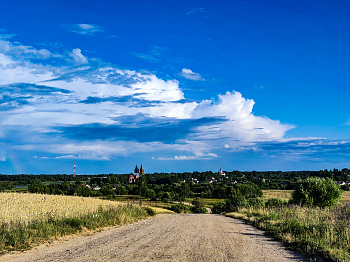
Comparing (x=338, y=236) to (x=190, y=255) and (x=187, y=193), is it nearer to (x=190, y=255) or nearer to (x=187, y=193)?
(x=190, y=255)

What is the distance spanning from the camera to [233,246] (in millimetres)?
12055

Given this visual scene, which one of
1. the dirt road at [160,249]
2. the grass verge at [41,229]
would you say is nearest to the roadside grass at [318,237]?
the dirt road at [160,249]

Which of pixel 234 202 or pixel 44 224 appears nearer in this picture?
pixel 44 224

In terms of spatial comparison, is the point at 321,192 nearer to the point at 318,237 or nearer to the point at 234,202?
the point at 318,237

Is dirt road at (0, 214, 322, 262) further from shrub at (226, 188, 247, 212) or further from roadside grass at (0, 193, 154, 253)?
shrub at (226, 188, 247, 212)

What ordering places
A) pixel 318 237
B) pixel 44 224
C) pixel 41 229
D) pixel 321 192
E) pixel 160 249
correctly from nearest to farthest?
pixel 160 249
pixel 318 237
pixel 41 229
pixel 44 224
pixel 321 192

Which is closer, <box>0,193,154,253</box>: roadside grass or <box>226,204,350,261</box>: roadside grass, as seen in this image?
<box>226,204,350,261</box>: roadside grass

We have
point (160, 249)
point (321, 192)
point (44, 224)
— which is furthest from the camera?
point (321, 192)

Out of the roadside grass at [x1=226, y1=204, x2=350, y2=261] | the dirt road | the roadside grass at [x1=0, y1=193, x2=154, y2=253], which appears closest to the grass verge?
the roadside grass at [x1=0, y1=193, x2=154, y2=253]

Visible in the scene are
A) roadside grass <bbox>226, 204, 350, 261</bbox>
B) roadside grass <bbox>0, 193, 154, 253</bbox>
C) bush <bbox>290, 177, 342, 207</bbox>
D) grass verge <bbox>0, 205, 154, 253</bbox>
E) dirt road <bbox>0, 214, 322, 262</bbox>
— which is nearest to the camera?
dirt road <bbox>0, 214, 322, 262</bbox>

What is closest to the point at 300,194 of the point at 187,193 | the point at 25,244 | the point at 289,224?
the point at 289,224

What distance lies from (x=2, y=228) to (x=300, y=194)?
31.6 meters

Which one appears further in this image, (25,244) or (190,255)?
Result: (25,244)

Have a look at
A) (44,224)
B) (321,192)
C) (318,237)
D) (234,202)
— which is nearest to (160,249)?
(44,224)
